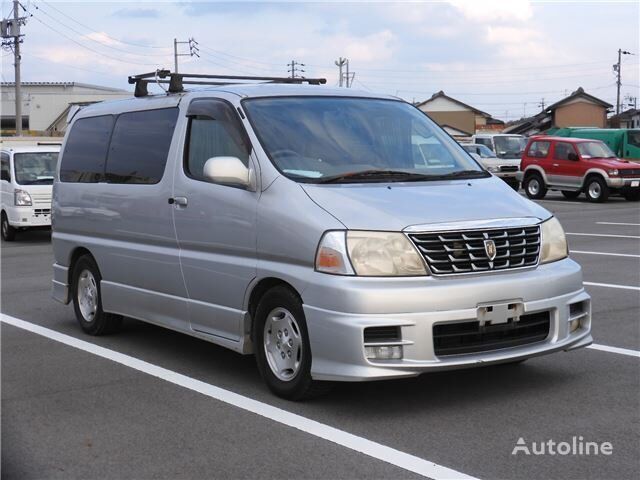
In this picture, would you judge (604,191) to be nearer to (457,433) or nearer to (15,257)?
(15,257)

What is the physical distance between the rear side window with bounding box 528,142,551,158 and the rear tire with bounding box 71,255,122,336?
879 inches

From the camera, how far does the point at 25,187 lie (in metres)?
18.3

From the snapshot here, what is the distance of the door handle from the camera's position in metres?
6.72

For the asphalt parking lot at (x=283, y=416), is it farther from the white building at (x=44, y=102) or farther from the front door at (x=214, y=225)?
the white building at (x=44, y=102)

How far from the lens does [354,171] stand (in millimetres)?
6137

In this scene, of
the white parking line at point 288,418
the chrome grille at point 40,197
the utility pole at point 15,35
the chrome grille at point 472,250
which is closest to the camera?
Result: the white parking line at point 288,418

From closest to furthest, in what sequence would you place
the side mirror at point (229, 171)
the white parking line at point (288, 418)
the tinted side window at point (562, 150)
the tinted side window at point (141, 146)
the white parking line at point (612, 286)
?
1. the white parking line at point (288, 418)
2. the side mirror at point (229, 171)
3. the tinted side window at point (141, 146)
4. the white parking line at point (612, 286)
5. the tinted side window at point (562, 150)

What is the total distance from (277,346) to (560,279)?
1.84 meters

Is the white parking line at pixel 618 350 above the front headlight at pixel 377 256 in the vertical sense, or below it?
below

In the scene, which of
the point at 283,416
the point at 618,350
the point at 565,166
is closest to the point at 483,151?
the point at 565,166

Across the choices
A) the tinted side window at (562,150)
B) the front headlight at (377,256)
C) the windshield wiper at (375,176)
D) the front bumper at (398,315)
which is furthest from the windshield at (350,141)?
the tinted side window at (562,150)

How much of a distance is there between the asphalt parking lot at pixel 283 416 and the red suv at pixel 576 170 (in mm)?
19803

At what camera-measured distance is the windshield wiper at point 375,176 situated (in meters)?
5.98

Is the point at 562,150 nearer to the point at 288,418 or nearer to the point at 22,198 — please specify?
the point at 22,198
